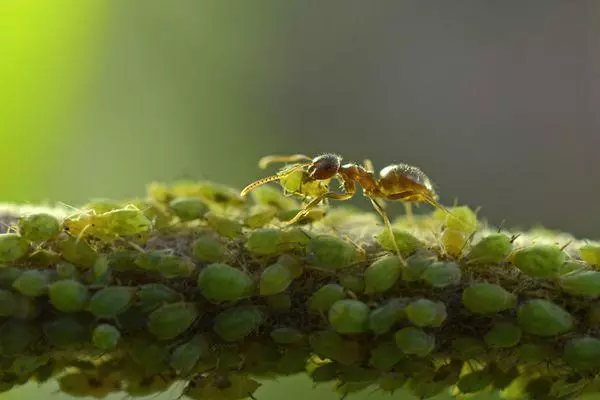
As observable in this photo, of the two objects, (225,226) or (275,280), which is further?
(225,226)

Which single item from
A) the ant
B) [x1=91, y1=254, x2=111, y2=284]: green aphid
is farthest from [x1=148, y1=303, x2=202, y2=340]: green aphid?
the ant

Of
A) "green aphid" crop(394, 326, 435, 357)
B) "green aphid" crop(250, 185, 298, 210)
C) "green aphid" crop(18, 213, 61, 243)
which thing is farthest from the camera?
"green aphid" crop(250, 185, 298, 210)

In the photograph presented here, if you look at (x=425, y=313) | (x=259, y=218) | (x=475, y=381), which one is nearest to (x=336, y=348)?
(x=425, y=313)

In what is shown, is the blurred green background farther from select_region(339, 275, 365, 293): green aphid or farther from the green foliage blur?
select_region(339, 275, 365, 293): green aphid

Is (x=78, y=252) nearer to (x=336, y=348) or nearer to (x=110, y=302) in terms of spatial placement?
(x=110, y=302)

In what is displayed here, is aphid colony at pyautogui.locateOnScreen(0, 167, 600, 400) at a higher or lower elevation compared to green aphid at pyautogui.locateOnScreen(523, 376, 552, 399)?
higher

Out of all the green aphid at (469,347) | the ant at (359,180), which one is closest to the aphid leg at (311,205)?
Result: the ant at (359,180)
